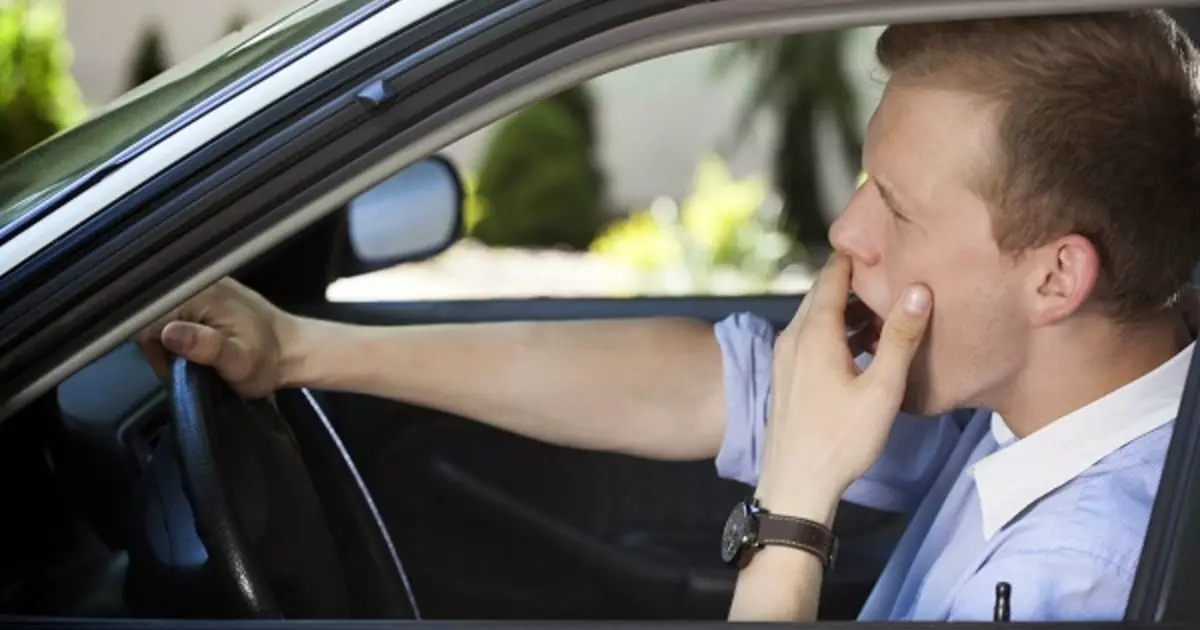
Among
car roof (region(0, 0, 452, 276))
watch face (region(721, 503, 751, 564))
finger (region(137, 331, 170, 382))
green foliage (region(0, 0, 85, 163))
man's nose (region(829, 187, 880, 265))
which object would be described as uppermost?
green foliage (region(0, 0, 85, 163))

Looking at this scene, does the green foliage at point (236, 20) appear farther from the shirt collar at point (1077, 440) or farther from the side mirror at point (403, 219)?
the shirt collar at point (1077, 440)

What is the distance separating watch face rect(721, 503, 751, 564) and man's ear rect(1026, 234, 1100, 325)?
14.6 inches

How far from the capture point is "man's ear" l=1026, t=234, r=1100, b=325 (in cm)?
177

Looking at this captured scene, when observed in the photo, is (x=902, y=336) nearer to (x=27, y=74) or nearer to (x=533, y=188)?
(x=27, y=74)

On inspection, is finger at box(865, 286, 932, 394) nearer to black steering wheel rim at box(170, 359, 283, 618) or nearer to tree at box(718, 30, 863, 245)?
black steering wheel rim at box(170, 359, 283, 618)

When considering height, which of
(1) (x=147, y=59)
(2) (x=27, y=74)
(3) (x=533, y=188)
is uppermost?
(1) (x=147, y=59)

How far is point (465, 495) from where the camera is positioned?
2.69 metres

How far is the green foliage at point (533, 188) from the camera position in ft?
28.1

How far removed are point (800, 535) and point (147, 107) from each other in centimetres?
80

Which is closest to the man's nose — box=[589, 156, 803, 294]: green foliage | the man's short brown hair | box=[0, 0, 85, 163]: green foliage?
the man's short brown hair

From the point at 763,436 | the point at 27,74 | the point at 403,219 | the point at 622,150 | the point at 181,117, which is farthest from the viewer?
the point at 622,150

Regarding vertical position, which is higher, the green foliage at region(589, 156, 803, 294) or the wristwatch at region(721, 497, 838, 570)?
the green foliage at region(589, 156, 803, 294)

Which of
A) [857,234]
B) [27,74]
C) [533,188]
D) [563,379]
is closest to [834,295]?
[857,234]

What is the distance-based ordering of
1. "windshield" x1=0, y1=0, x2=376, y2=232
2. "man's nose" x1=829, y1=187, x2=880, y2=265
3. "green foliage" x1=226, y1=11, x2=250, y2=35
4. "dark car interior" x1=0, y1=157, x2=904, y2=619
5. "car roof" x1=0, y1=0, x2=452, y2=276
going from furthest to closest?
"green foliage" x1=226, y1=11, x2=250, y2=35 < "dark car interior" x1=0, y1=157, x2=904, y2=619 < "man's nose" x1=829, y1=187, x2=880, y2=265 < "windshield" x1=0, y1=0, x2=376, y2=232 < "car roof" x1=0, y1=0, x2=452, y2=276
